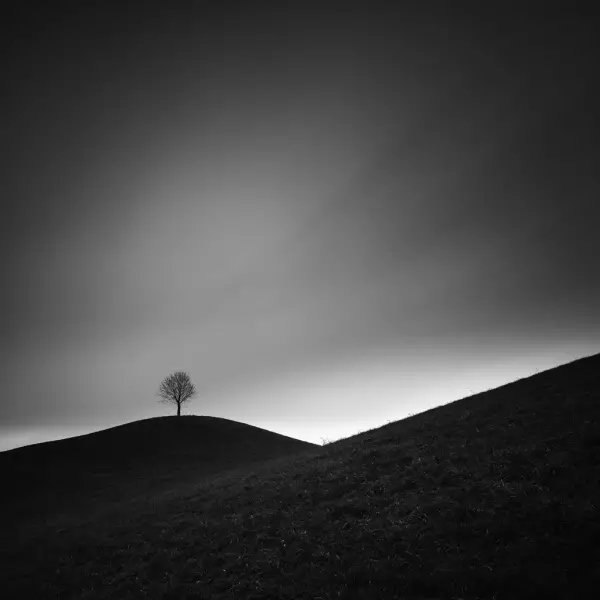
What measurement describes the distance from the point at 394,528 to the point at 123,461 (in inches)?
1727

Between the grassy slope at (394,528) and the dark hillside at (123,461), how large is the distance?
11.6 meters

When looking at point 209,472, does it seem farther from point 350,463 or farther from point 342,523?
point 342,523

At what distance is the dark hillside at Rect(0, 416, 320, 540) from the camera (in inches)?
1230

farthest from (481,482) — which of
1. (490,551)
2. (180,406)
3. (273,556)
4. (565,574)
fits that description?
(180,406)

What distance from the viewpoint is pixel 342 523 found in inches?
500

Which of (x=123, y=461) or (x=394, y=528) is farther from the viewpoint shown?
(x=123, y=461)

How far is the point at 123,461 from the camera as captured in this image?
143ft

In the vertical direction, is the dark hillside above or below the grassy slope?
above

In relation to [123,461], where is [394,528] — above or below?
below

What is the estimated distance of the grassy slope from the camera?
8.52 meters

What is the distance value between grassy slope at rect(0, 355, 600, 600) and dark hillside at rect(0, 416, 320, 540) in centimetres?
1162

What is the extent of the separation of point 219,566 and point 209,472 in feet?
92.4

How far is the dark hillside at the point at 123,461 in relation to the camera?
31.2 metres

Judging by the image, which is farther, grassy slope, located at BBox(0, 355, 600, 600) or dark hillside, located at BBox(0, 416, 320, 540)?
dark hillside, located at BBox(0, 416, 320, 540)
